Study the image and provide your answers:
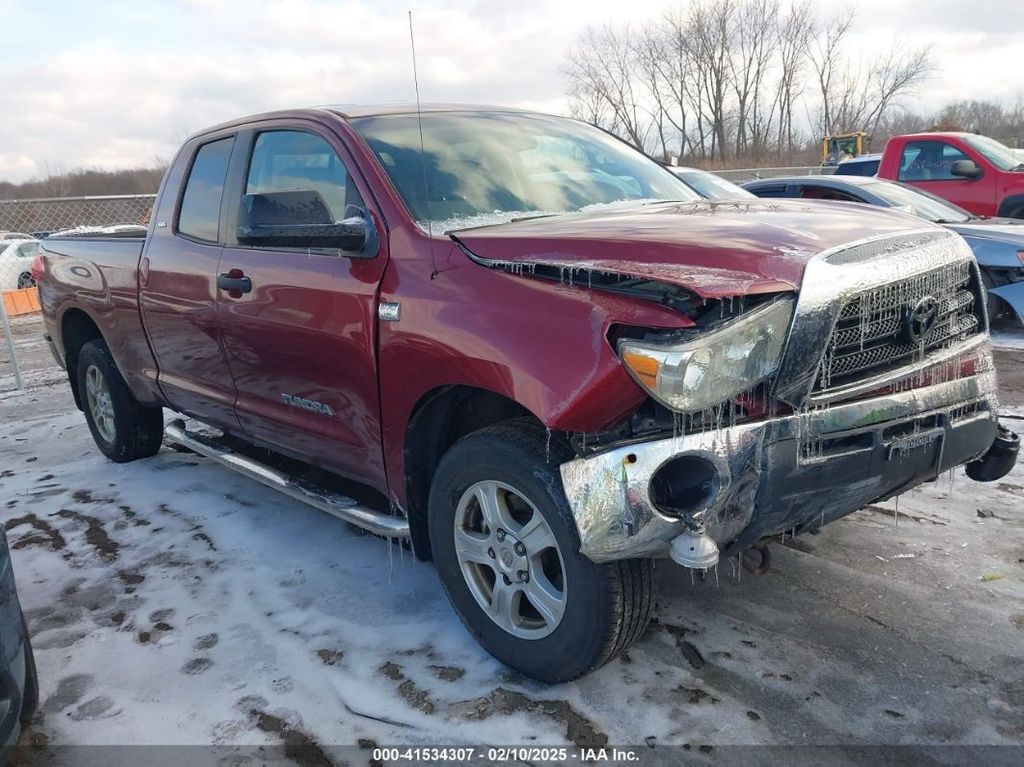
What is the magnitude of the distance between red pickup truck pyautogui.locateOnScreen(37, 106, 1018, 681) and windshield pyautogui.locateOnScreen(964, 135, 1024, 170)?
8.13 m

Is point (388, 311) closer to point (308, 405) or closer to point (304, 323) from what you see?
point (304, 323)

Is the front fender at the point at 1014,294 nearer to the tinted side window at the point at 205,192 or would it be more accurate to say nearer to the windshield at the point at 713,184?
the windshield at the point at 713,184

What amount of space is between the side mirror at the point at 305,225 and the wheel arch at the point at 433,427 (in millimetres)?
593

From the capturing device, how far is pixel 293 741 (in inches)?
98.6

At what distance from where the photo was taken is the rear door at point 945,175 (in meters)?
9.98

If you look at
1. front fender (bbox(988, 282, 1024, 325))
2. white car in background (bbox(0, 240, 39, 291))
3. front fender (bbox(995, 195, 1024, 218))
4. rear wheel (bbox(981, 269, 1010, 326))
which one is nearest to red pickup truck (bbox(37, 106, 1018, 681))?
rear wheel (bbox(981, 269, 1010, 326))

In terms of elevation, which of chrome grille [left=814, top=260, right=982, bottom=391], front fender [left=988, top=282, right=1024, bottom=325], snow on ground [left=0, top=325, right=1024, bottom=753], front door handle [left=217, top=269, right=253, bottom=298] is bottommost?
snow on ground [left=0, top=325, right=1024, bottom=753]

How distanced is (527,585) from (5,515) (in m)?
3.46

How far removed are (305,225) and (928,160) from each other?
978cm

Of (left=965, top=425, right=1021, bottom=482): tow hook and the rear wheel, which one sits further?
the rear wheel

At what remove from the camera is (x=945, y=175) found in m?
10.3

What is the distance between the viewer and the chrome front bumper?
7.28ft

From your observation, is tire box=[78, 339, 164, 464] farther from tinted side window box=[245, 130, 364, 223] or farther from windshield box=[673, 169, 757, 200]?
windshield box=[673, 169, 757, 200]

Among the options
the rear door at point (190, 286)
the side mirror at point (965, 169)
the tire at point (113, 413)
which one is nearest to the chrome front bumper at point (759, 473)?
the rear door at point (190, 286)
